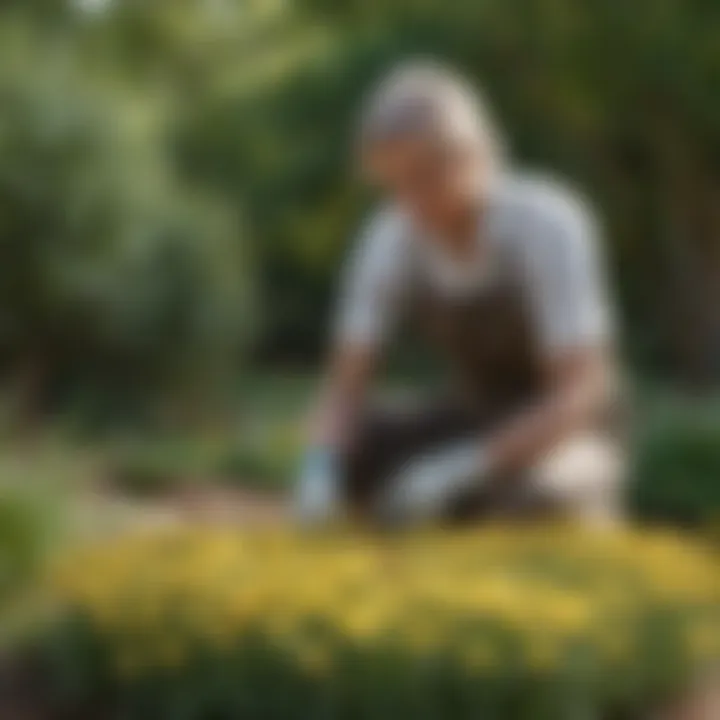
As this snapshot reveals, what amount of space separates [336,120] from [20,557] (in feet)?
7.77

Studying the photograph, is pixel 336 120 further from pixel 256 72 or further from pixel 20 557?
pixel 20 557

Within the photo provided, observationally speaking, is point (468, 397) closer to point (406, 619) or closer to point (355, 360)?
point (355, 360)

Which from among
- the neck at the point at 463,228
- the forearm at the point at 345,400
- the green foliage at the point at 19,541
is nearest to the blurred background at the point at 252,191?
the green foliage at the point at 19,541

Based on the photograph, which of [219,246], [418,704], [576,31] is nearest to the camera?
[418,704]

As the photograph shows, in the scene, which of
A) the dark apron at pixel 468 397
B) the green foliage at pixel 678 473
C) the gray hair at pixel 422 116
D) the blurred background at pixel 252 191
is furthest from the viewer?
the blurred background at pixel 252 191

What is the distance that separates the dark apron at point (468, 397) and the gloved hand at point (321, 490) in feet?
0.06

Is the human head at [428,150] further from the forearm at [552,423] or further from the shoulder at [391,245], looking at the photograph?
the forearm at [552,423]

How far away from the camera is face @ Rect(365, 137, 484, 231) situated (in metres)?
1.62

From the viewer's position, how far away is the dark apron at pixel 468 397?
1729mm

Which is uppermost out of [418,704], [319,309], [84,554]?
[319,309]

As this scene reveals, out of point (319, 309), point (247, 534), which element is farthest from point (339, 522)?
point (319, 309)

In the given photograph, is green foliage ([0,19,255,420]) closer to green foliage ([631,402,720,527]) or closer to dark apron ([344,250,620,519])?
green foliage ([631,402,720,527])

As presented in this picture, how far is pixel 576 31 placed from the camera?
3371 mm

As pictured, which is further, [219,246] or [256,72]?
[256,72]
